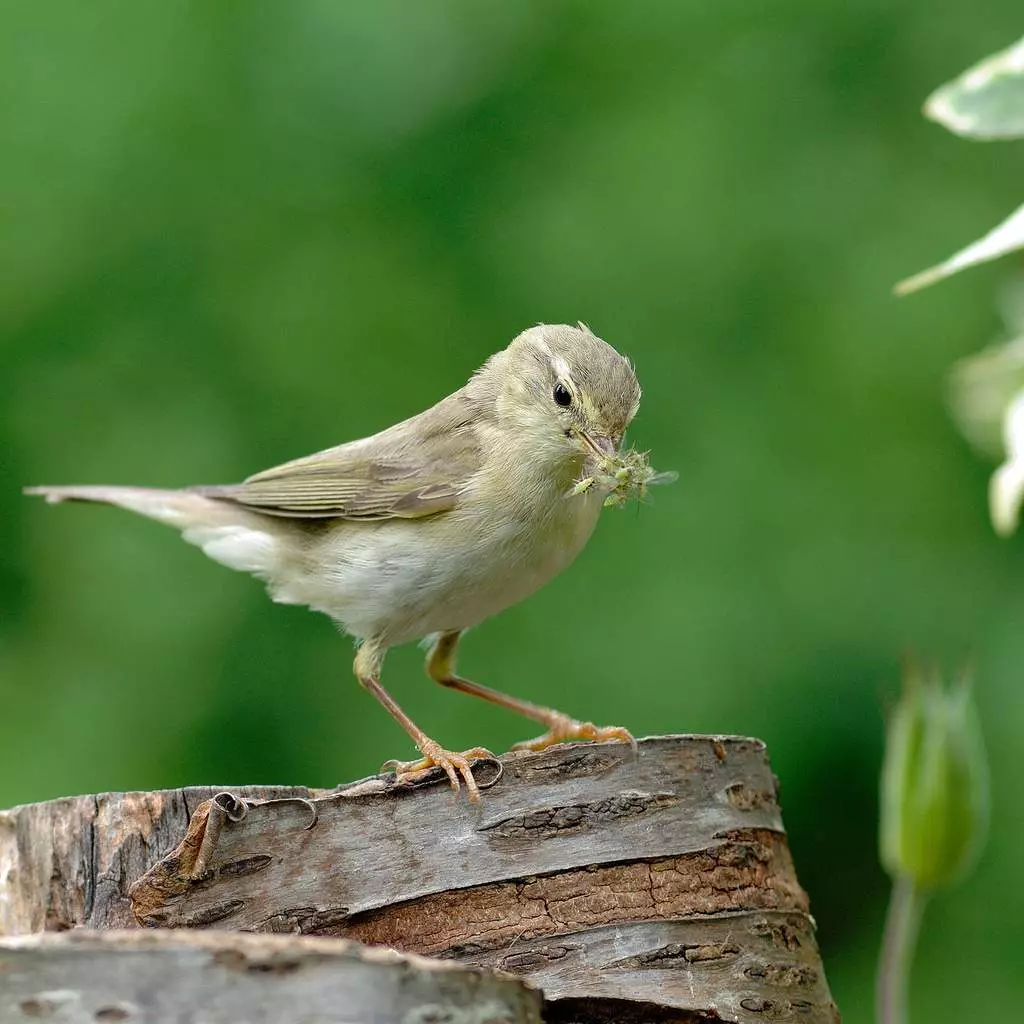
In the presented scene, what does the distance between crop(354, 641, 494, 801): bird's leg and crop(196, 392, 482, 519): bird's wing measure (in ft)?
1.33

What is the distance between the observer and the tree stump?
9.27 ft

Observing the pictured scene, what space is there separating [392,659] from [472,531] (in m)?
1.22

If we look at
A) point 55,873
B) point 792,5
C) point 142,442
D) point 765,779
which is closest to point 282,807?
point 55,873

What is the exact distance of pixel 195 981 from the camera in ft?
6.68

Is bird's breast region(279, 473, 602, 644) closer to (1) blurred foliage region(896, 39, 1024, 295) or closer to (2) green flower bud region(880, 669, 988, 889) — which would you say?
(2) green flower bud region(880, 669, 988, 889)

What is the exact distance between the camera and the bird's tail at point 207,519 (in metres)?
4.54

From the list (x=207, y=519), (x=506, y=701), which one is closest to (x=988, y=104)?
(x=506, y=701)

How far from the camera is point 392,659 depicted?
501 cm

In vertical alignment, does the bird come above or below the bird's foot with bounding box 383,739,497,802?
above

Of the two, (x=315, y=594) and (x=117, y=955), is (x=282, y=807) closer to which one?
(x=117, y=955)

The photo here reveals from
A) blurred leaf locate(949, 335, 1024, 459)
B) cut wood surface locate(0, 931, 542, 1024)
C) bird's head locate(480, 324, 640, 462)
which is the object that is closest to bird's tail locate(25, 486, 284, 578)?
bird's head locate(480, 324, 640, 462)

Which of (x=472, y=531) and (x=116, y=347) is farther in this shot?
(x=116, y=347)

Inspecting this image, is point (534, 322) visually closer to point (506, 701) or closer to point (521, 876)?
point (506, 701)

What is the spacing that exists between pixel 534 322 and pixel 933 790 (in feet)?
9.05
